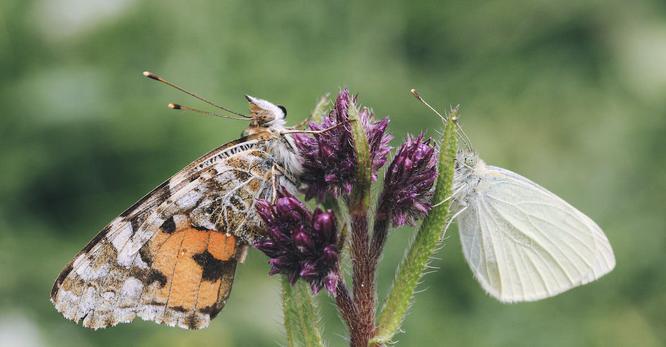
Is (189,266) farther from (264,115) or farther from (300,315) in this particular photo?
(264,115)

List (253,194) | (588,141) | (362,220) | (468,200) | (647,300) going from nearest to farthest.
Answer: (362,220), (253,194), (468,200), (647,300), (588,141)

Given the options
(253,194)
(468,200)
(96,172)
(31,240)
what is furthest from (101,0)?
(468,200)

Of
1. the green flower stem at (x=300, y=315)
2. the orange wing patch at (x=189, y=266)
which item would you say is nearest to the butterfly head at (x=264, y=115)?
the orange wing patch at (x=189, y=266)

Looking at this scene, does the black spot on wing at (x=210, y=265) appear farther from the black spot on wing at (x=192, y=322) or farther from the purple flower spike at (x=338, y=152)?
the purple flower spike at (x=338, y=152)

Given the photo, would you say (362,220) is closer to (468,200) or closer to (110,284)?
(468,200)

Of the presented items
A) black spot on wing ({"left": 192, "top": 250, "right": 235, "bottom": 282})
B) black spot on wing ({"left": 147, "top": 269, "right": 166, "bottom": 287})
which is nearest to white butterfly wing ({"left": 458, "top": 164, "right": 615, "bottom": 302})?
black spot on wing ({"left": 192, "top": 250, "right": 235, "bottom": 282})

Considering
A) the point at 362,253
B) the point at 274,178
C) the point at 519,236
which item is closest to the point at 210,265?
the point at 274,178
